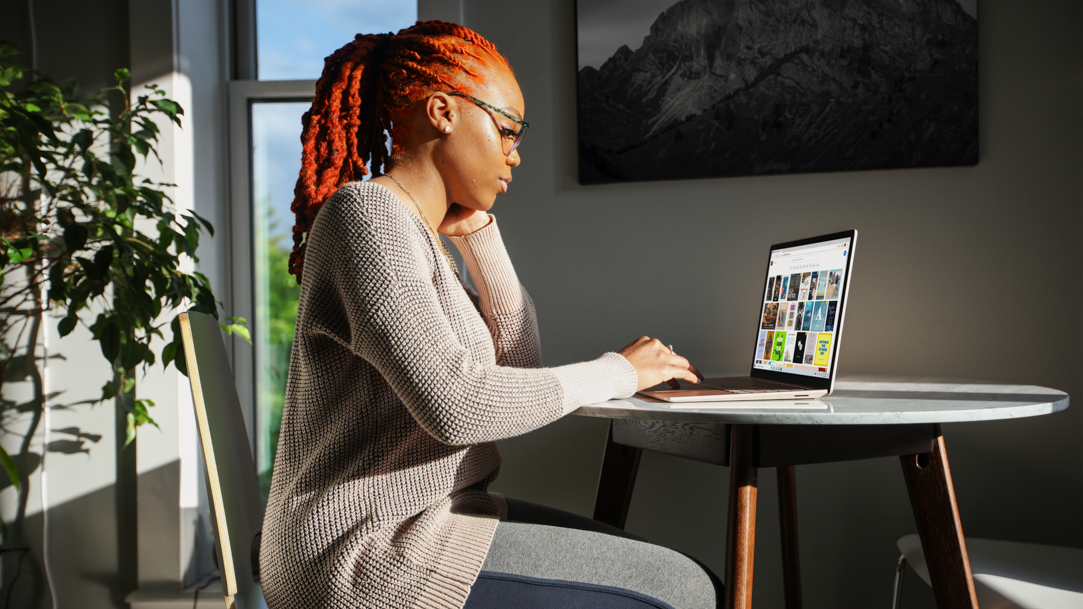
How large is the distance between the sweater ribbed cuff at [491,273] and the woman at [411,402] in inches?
9.5

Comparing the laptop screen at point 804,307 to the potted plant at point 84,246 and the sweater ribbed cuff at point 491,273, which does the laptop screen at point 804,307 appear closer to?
the sweater ribbed cuff at point 491,273

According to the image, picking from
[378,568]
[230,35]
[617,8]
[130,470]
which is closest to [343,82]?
[378,568]

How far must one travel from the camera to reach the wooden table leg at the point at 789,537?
160 cm

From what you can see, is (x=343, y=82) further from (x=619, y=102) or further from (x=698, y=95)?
(x=698, y=95)

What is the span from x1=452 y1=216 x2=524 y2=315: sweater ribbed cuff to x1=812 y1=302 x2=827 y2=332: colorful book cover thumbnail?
0.55 m

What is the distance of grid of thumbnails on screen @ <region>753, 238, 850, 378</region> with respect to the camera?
1.17 metres

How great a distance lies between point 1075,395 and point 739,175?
3.30 feet

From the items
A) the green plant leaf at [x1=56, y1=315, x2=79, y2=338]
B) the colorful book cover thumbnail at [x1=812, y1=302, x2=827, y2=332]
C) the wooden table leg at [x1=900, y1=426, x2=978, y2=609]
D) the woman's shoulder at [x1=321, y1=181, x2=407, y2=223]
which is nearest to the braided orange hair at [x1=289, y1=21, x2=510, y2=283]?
the woman's shoulder at [x1=321, y1=181, x2=407, y2=223]

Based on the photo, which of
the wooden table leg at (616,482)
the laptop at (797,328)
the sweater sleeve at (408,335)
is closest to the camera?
the sweater sleeve at (408,335)

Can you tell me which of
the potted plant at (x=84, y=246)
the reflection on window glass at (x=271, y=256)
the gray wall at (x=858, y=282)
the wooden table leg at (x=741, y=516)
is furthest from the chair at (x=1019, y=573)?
the reflection on window glass at (x=271, y=256)

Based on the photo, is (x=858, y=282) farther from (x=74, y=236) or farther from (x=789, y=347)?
(x=74, y=236)

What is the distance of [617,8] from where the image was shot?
5.88ft

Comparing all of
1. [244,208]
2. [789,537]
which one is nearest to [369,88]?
[244,208]

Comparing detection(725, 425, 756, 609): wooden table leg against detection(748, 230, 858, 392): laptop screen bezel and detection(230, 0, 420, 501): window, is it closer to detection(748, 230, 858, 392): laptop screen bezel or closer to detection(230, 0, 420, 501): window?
detection(748, 230, 858, 392): laptop screen bezel
